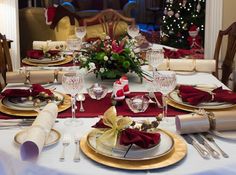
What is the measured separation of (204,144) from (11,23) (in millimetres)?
3311

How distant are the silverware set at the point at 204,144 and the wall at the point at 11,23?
10.2ft

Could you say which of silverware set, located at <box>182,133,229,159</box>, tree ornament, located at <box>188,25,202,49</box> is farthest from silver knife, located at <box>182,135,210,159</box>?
tree ornament, located at <box>188,25,202,49</box>

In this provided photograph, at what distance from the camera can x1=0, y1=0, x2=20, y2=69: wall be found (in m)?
4.20

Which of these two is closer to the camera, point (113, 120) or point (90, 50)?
point (113, 120)

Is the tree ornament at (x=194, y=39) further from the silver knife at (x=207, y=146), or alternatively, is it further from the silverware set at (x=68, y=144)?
the silverware set at (x=68, y=144)

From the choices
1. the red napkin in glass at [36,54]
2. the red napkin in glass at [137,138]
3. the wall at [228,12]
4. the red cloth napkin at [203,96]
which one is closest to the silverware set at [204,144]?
the red napkin in glass at [137,138]

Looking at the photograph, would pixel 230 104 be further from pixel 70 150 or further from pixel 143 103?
pixel 70 150

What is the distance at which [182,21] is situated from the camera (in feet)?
17.8

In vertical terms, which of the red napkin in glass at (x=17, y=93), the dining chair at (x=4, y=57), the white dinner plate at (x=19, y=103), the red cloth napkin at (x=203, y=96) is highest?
the dining chair at (x=4, y=57)

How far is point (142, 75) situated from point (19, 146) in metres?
0.95

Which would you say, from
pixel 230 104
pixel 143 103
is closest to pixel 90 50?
pixel 143 103

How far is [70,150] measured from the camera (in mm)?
1281

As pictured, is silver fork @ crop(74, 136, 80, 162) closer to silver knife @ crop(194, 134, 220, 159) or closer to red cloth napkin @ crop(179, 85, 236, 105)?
silver knife @ crop(194, 134, 220, 159)

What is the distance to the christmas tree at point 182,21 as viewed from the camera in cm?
532
